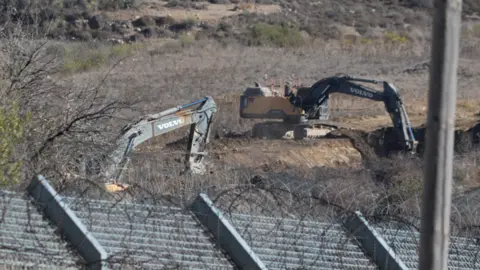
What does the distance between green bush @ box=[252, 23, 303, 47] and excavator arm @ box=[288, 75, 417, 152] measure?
27.9 m

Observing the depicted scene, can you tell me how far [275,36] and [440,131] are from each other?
54.4 meters

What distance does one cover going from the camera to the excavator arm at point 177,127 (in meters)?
21.3

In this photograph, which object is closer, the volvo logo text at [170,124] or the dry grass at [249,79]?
the volvo logo text at [170,124]

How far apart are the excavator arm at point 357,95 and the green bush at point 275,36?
2791 centimetres

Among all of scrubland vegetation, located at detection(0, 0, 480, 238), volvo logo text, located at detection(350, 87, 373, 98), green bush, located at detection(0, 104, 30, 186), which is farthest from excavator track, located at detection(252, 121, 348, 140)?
green bush, located at detection(0, 104, 30, 186)

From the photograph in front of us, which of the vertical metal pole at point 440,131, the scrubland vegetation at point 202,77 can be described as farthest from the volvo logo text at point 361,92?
the vertical metal pole at point 440,131

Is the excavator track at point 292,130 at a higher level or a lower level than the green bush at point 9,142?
higher

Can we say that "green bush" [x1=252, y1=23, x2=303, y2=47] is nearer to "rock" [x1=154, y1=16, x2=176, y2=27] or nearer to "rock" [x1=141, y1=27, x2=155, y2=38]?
"rock" [x1=154, y1=16, x2=176, y2=27]

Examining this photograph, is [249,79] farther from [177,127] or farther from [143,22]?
[177,127]

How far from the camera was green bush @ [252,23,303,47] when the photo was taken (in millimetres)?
58844

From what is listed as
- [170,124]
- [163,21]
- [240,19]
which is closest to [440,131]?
[170,124]

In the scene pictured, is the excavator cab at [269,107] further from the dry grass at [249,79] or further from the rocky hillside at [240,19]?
the rocky hillside at [240,19]

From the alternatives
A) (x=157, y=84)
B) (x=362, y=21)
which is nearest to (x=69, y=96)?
(x=157, y=84)

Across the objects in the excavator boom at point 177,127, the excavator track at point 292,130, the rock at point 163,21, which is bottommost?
the excavator boom at point 177,127
